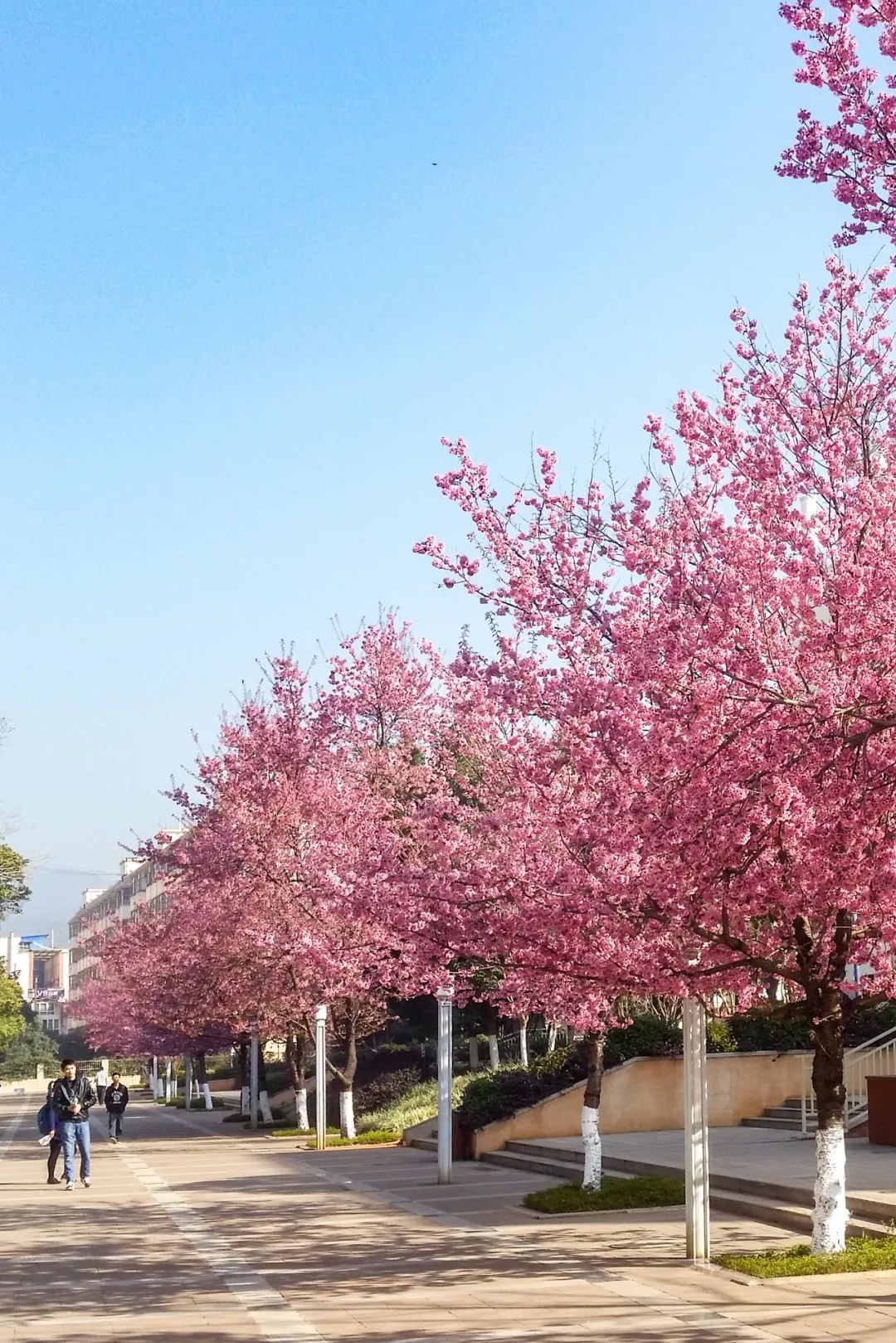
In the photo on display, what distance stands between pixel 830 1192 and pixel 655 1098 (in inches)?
576

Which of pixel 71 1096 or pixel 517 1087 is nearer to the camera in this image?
pixel 71 1096

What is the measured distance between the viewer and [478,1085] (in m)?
27.9

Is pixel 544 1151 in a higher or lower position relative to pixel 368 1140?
higher

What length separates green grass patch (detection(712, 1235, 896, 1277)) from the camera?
12.6 m

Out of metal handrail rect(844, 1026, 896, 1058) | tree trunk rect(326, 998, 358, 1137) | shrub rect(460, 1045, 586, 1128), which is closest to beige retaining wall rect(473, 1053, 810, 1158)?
shrub rect(460, 1045, 586, 1128)

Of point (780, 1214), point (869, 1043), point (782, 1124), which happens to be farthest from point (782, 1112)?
point (780, 1214)

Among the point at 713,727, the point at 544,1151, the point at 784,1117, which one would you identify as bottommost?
the point at 544,1151

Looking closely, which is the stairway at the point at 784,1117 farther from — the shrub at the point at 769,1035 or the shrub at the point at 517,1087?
the shrub at the point at 517,1087

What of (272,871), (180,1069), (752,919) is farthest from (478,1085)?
(180,1069)

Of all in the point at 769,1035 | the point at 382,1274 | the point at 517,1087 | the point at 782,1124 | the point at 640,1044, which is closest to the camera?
the point at 382,1274

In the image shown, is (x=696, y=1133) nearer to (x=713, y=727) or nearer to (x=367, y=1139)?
(x=713, y=727)

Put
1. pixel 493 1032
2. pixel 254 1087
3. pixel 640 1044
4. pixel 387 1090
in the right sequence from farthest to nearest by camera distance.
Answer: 1. pixel 254 1087
2. pixel 493 1032
3. pixel 387 1090
4. pixel 640 1044

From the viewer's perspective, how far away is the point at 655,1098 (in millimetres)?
27250

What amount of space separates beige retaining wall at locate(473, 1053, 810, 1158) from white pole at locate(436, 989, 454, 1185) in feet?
14.8
